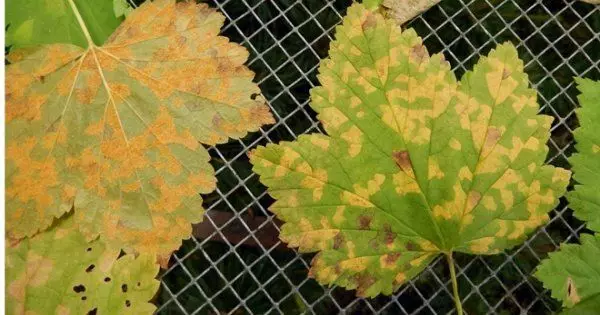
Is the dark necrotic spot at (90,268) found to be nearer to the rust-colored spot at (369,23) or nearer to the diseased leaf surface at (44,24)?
the diseased leaf surface at (44,24)

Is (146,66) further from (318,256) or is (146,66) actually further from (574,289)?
(574,289)

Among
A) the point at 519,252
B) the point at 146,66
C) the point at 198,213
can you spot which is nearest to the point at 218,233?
the point at 198,213

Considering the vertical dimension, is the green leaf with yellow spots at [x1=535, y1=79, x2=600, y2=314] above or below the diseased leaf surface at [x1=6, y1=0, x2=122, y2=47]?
below

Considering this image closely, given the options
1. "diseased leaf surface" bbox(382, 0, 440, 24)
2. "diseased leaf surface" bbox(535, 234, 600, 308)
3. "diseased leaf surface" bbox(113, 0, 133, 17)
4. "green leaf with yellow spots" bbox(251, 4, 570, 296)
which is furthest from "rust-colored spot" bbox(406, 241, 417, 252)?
"diseased leaf surface" bbox(113, 0, 133, 17)

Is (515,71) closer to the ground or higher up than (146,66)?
closer to the ground

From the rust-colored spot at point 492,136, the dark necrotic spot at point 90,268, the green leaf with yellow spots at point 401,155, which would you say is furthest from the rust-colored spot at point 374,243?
the dark necrotic spot at point 90,268

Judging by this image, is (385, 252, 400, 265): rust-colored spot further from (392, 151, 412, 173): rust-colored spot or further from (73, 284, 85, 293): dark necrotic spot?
(73, 284, 85, 293): dark necrotic spot
